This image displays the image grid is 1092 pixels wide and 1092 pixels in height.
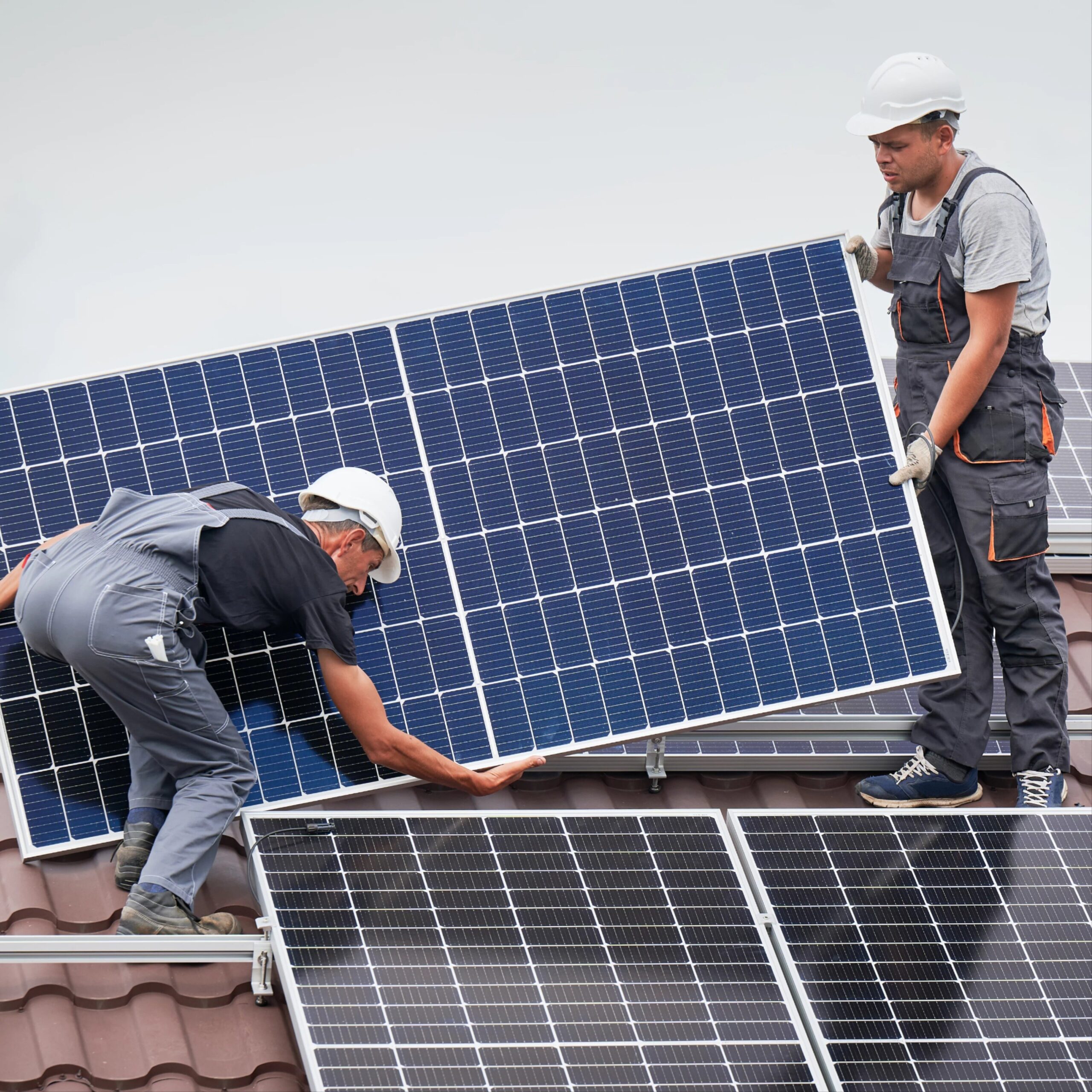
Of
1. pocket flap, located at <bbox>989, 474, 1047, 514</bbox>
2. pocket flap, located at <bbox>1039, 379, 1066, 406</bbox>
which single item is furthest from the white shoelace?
pocket flap, located at <bbox>1039, 379, 1066, 406</bbox>

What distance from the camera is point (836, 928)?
591 cm

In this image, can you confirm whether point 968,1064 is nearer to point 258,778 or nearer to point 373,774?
point 373,774

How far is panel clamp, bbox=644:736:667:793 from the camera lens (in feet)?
23.1

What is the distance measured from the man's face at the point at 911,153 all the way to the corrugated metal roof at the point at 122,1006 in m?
3.13

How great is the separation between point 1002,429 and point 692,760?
2112 mm

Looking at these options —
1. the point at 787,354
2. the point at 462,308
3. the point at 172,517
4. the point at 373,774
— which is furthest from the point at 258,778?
the point at 787,354

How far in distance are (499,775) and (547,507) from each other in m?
1.25

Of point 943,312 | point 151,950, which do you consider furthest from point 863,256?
point 151,950

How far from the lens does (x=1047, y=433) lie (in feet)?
23.0

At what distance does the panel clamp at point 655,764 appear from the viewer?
7.05 meters

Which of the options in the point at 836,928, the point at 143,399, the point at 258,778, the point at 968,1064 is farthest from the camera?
the point at 143,399

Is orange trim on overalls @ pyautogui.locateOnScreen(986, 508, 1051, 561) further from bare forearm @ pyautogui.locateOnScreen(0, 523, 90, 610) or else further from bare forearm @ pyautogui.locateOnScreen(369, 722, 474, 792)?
bare forearm @ pyautogui.locateOnScreen(0, 523, 90, 610)

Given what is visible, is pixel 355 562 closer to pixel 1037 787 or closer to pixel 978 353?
pixel 978 353

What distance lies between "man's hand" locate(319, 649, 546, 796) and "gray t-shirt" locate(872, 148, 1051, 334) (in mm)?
3017
